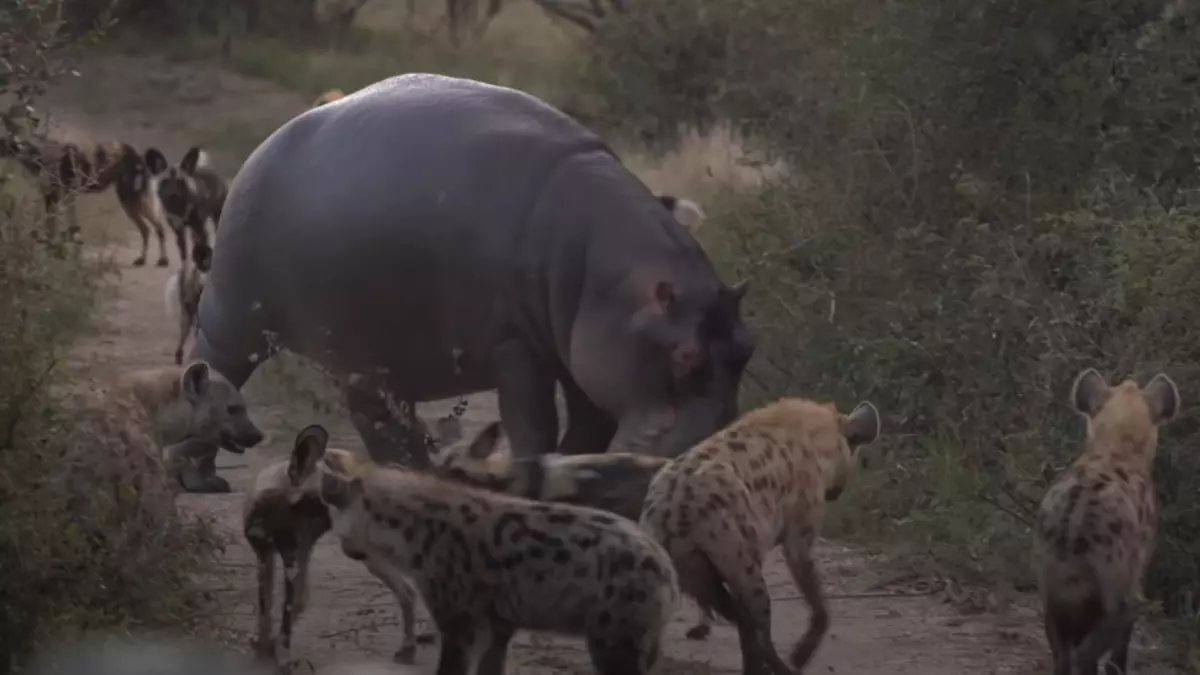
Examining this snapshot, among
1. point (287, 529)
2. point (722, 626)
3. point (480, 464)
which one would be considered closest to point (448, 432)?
point (480, 464)

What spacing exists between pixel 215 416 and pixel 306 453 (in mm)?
1613

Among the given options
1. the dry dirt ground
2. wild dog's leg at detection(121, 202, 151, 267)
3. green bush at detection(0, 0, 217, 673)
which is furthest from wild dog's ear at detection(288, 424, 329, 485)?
wild dog's leg at detection(121, 202, 151, 267)

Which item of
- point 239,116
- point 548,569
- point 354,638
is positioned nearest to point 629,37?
point 239,116

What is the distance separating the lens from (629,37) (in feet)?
51.7

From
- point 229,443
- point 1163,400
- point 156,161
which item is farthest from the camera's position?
point 156,161

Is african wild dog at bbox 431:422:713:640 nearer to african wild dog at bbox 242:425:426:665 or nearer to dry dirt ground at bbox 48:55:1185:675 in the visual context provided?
african wild dog at bbox 242:425:426:665

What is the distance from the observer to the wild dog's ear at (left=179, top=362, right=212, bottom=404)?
21.6 ft

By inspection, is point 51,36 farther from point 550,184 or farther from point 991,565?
point 991,565

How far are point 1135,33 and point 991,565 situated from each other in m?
2.69

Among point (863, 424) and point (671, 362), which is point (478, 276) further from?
point (863, 424)

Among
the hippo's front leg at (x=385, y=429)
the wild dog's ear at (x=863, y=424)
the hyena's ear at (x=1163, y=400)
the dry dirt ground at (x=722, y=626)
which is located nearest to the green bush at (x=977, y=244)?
the dry dirt ground at (x=722, y=626)

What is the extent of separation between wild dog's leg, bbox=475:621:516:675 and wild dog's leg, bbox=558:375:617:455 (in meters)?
1.90

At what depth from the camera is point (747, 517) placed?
16.8 ft

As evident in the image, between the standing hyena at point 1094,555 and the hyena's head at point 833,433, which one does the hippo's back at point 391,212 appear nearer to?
the hyena's head at point 833,433
